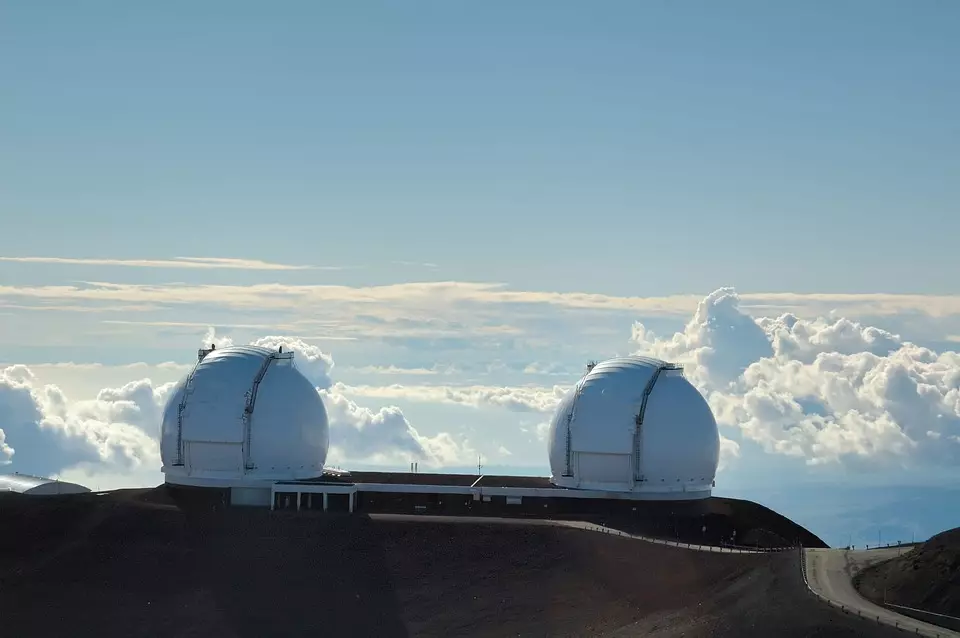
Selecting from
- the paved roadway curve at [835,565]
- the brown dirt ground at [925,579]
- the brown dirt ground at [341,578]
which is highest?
the brown dirt ground at [925,579]

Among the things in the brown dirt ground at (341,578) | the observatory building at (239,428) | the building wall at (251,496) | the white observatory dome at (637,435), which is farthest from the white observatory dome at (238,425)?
the white observatory dome at (637,435)

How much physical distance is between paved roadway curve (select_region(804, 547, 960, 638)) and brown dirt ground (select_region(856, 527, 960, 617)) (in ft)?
2.36

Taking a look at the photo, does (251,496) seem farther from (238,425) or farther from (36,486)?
(36,486)

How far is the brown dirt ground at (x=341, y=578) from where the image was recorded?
50969 millimetres

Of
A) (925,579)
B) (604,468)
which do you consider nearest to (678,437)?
(604,468)

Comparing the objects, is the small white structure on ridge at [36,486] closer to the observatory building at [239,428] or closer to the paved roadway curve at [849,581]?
the observatory building at [239,428]

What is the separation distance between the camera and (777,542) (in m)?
65.6

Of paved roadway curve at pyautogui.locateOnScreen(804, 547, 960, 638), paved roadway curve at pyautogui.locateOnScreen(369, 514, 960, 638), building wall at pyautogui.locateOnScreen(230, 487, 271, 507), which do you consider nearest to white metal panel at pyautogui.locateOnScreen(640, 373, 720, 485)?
paved roadway curve at pyautogui.locateOnScreen(369, 514, 960, 638)

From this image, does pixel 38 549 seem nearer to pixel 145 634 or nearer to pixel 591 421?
pixel 145 634

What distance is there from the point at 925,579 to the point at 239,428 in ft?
124

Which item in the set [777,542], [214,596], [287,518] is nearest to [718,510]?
[777,542]

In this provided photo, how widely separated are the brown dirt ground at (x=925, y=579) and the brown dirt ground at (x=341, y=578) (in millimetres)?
2820

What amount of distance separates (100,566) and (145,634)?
6.92 meters

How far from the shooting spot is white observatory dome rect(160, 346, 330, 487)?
226 ft
